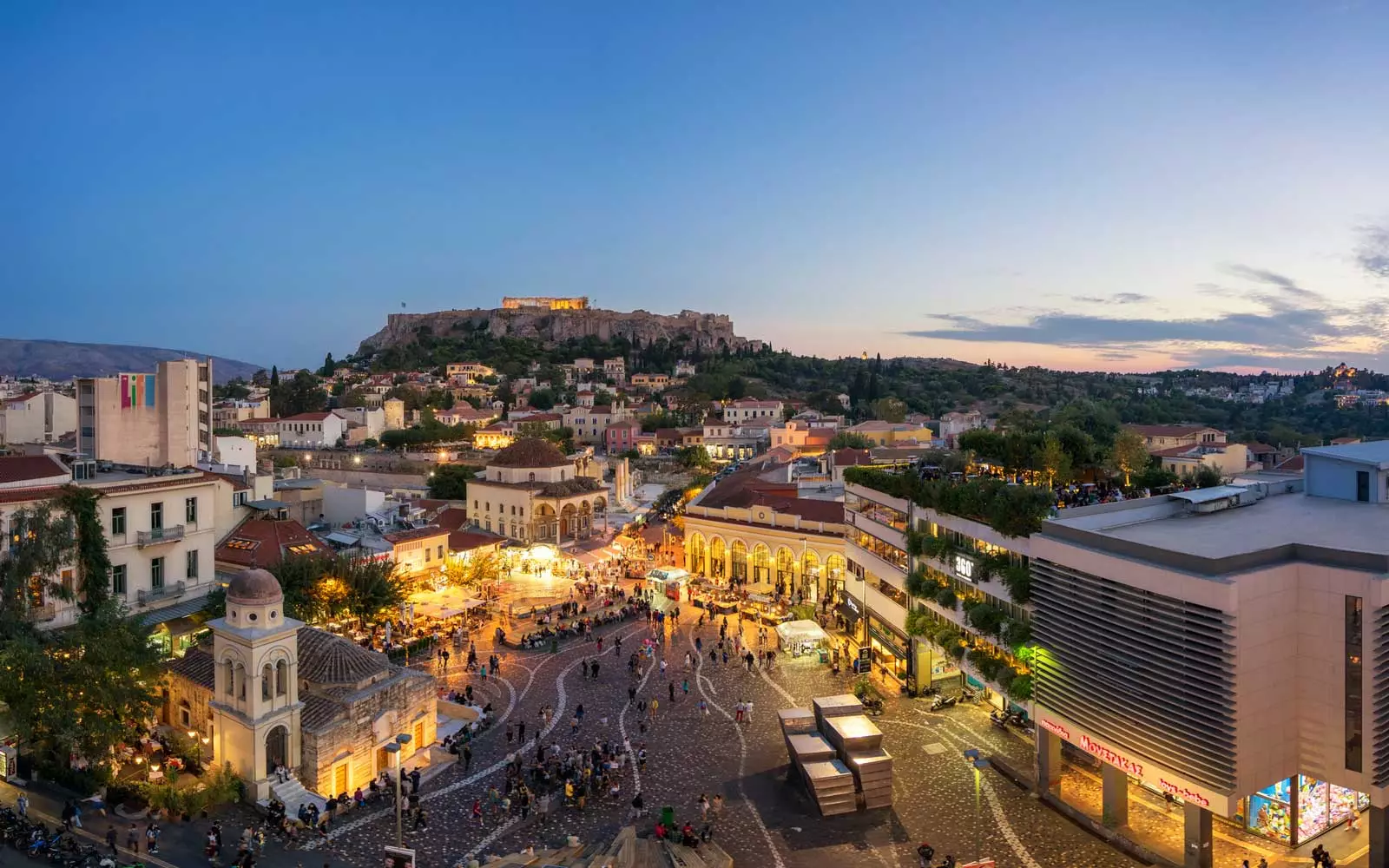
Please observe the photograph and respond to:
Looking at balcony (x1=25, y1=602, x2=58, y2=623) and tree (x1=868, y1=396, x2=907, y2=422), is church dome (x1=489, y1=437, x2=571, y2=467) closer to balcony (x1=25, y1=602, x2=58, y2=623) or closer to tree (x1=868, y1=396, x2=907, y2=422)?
balcony (x1=25, y1=602, x2=58, y2=623)

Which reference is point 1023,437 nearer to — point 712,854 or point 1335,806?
→ point 1335,806

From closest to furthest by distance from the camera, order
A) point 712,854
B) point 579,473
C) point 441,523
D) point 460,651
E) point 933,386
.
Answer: point 712,854 → point 460,651 → point 441,523 → point 579,473 → point 933,386

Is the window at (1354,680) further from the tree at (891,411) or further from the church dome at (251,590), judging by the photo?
the tree at (891,411)

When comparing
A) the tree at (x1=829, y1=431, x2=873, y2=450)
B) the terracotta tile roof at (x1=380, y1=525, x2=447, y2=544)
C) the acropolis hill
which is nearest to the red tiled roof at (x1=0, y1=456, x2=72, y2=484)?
the terracotta tile roof at (x1=380, y1=525, x2=447, y2=544)

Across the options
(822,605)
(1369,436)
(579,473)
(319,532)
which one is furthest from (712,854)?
(1369,436)

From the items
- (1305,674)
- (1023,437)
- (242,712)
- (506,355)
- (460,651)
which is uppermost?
(506,355)

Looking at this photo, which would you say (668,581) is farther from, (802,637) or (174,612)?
(174,612)

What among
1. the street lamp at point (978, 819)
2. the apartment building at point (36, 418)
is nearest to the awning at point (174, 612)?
the street lamp at point (978, 819)

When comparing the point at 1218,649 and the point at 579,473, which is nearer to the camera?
the point at 1218,649
